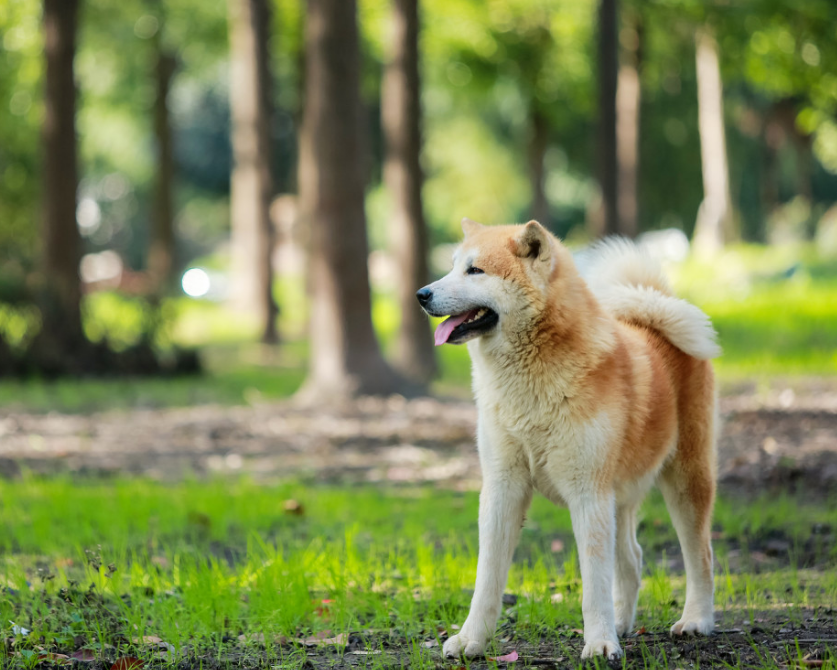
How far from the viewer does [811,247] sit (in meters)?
28.4

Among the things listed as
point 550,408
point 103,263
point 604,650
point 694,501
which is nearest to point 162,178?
point 694,501

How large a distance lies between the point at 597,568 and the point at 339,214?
8.08 metres

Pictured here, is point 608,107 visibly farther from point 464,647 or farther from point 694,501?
point 464,647

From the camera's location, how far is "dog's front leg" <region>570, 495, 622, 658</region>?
3688 mm

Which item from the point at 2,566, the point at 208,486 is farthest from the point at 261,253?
the point at 2,566

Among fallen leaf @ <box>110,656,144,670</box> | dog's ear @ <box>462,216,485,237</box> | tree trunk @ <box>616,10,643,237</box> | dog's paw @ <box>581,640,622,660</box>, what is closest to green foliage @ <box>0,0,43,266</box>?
tree trunk @ <box>616,10,643,237</box>

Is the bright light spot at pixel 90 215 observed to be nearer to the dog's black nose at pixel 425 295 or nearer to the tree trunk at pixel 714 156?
the tree trunk at pixel 714 156

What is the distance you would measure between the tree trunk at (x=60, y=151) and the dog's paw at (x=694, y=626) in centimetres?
1184

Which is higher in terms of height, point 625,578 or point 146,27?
point 146,27

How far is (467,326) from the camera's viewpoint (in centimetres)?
389

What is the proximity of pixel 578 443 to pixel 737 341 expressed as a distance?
1294cm

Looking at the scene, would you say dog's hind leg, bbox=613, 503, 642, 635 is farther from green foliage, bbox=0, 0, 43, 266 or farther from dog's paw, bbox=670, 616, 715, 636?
green foliage, bbox=0, 0, 43, 266

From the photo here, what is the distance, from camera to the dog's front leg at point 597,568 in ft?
12.1

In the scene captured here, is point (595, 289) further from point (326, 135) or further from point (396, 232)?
point (396, 232)
